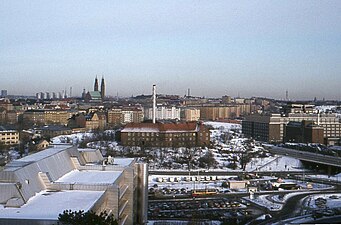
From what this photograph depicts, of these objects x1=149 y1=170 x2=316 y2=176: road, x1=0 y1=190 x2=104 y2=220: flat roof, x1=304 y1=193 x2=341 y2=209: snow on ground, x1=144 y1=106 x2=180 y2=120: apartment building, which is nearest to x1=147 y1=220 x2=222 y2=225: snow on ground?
x1=304 y1=193 x2=341 y2=209: snow on ground

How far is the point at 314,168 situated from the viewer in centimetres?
2170

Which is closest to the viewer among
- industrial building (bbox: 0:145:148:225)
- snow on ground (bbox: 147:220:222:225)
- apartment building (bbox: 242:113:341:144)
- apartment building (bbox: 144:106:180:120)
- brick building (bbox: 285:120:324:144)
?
industrial building (bbox: 0:145:148:225)

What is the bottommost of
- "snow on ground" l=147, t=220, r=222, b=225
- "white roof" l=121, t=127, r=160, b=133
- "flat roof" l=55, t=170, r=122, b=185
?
"snow on ground" l=147, t=220, r=222, b=225

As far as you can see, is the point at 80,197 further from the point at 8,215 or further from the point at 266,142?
the point at 266,142

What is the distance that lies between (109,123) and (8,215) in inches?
1443

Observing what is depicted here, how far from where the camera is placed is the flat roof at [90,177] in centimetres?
829

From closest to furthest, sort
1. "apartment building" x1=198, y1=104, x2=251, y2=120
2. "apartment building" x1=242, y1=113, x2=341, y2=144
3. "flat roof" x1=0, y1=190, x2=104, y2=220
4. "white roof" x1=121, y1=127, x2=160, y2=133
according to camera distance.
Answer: "flat roof" x1=0, y1=190, x2=104, y2=220 → "white roof" x1=121, y1=127, x2=160, y2=133 → "apartment building" x1=242, y1=113, x2=341, y2=144 → "apartment building" x1=198, y1=104, x2=251, y2=120

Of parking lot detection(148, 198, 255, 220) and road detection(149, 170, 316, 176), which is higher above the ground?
parking lot detection(148, 198, 255, 220)

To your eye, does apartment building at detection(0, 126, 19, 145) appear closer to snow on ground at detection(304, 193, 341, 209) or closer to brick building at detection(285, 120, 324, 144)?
brick building at detection(285, 120, 324, 144)

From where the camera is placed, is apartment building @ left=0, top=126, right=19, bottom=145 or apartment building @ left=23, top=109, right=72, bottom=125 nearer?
apartment building @ left=0, top=126, right=19, bottom=145

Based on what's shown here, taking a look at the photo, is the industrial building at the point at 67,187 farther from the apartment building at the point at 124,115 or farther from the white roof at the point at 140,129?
the apartment building at the point at 124,115

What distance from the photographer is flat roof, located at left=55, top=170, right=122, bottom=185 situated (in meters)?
8.29

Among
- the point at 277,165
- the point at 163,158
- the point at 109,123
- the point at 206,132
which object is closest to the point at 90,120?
the point at 109,123

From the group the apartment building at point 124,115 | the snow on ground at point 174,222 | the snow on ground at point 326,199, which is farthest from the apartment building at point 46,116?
the snow on ground at point 174,222
